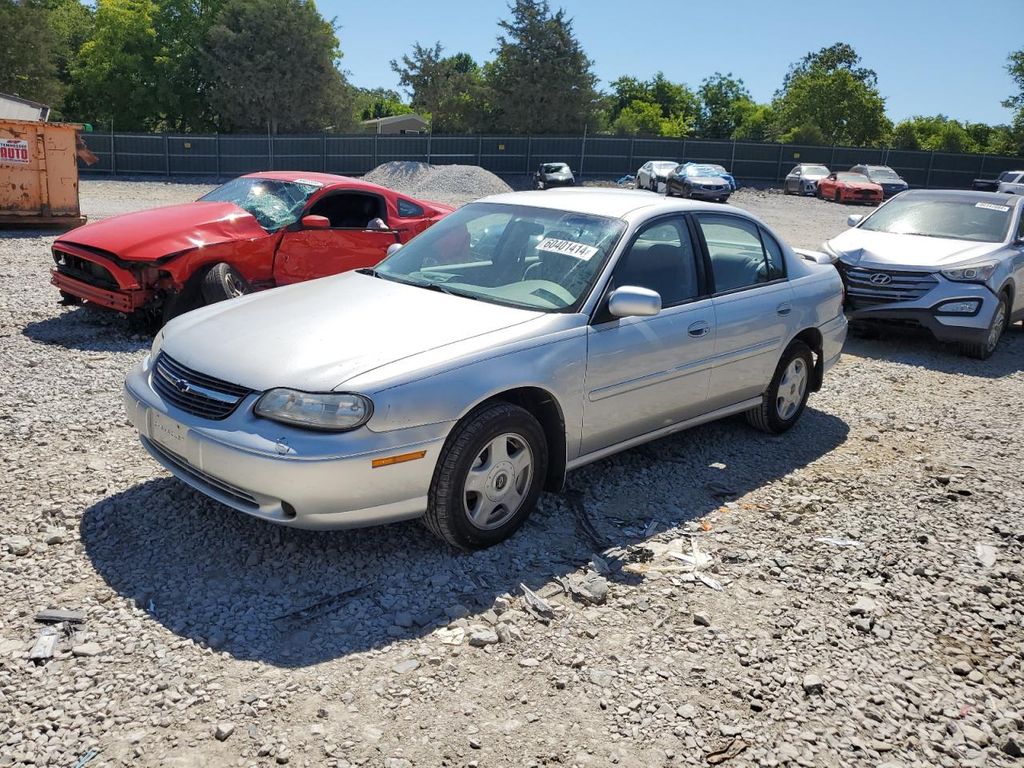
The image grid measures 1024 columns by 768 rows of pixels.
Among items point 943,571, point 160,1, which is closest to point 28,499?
point 943,571

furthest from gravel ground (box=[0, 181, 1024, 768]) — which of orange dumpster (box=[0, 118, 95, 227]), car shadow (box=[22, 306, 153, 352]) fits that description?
orange dumpster (box=[0, 118, 95, 227])

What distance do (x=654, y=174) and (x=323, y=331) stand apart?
30.3 m

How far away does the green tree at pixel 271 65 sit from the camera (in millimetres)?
47219

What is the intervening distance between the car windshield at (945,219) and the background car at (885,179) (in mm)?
27960

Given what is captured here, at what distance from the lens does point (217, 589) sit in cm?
370

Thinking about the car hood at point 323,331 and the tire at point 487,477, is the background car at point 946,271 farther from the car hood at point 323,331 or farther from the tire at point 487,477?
the tire at point 487,477

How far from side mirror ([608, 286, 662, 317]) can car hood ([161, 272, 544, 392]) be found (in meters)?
0.41

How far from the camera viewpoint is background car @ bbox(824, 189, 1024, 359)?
8.71 metres

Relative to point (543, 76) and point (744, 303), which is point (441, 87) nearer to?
point (543, 76)

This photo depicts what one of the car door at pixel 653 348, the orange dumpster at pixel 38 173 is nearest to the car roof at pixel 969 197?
the car door at pixel 653 348

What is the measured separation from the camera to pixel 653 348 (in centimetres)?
471

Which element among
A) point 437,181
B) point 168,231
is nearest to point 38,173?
point 168,231

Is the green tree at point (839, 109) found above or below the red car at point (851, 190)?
above

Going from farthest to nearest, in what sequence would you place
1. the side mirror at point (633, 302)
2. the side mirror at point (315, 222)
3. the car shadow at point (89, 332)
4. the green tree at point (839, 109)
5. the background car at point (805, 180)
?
the green tree at point (839, 109) < the background car at point (805, 180) < the side mirror at point (315, 222) < the car shadow at point (89, 332) < the side mirror at point (633, 302)
